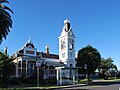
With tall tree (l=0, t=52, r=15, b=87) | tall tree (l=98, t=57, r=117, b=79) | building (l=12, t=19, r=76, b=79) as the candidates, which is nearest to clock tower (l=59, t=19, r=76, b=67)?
building (l=12, t=19, r=76, b=79)

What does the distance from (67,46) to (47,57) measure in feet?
21.8

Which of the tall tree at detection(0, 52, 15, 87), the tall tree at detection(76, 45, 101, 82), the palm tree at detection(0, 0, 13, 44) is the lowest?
the tall tree at detection(0, 52, 15, 87)

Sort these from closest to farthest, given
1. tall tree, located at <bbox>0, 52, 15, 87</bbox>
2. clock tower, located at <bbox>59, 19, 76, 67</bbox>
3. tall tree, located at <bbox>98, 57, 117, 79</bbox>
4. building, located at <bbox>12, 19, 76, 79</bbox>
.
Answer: tall tree, located at <bbox>0, 52, 15, 87</bbox> → building, located at <bbox>12, 19, 76, 79</bbox> → clock tower, located at <bbox>59, 19, 76, 67</bbox> → tall tree, located at <bbox>98, 57, 117, 79</bbox>

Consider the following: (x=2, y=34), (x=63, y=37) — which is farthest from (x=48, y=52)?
(x=2, y=34)

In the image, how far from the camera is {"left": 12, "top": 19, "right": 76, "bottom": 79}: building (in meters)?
53.1

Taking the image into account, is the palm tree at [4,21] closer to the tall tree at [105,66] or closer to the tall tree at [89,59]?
the tall tree at [89,59]

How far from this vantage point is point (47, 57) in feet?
218

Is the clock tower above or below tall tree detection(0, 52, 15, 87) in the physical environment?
above

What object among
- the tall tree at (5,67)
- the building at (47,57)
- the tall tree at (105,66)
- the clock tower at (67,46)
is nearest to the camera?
the tall tree at (5,67)

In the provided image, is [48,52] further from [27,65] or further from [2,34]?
[2,34]

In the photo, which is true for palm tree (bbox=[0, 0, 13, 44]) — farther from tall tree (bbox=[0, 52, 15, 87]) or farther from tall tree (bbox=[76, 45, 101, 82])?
tall tree (bbox=[76, 45, 101, 82])

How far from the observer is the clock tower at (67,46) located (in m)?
67.1

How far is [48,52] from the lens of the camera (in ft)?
229

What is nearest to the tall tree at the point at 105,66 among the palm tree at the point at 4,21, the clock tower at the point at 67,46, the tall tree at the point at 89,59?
the clock tower at the point at 67,46
